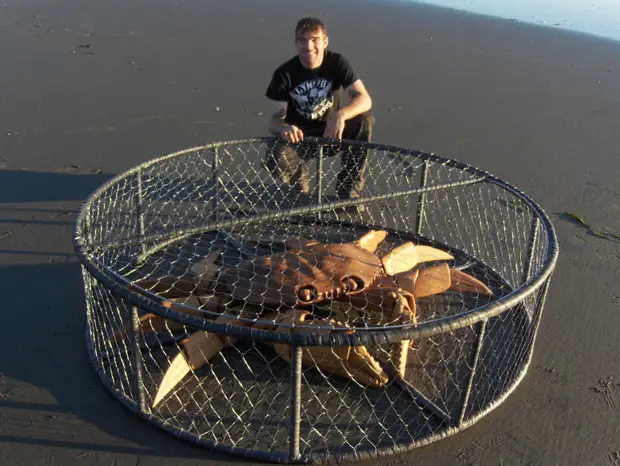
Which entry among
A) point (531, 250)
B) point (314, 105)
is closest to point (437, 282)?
point (531, 250)

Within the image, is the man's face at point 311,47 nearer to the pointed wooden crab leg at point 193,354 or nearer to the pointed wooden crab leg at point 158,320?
the pointed wooden crab leg at point 158,320

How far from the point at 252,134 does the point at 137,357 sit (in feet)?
15.8

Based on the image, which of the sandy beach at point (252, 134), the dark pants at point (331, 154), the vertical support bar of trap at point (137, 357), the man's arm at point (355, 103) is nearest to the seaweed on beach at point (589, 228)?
the sandy beach at point (252, 134)

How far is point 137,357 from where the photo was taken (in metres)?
3.29

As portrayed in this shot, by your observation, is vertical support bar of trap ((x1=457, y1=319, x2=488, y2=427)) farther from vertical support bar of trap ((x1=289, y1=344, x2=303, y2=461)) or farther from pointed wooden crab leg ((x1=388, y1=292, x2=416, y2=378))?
vertical support bar of trap ((x1=289, y1=344, x2=303, y2=461))

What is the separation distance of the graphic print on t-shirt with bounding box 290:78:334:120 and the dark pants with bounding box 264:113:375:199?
0.23 meters

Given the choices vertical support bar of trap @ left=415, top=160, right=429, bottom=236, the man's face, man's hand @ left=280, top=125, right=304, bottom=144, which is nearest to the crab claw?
vertical support bar of trap @ left=415, top=160, right=429, bottom=236

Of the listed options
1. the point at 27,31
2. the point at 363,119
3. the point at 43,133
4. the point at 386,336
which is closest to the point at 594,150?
the point at 363,119

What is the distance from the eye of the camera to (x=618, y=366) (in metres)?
4.11

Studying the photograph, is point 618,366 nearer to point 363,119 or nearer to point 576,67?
point 363,119

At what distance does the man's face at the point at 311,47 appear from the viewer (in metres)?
5.65

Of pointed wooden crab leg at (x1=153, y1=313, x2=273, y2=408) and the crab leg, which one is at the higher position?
the crab leg

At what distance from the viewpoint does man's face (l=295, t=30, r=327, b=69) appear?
5.65 m

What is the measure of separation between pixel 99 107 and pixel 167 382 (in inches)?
218
